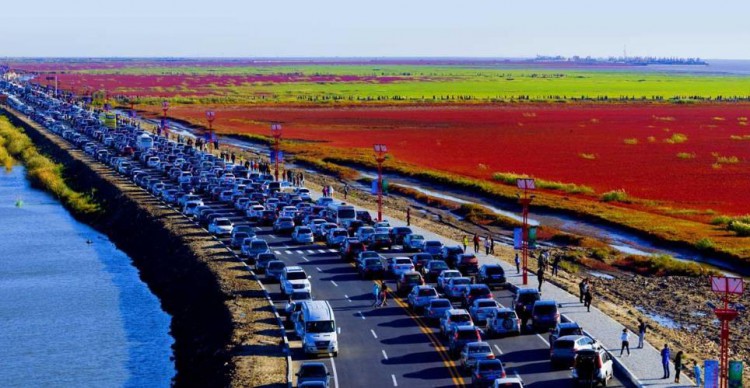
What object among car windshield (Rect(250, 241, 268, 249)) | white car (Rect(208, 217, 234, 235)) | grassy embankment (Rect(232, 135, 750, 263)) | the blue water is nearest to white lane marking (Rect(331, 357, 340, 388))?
the blue water

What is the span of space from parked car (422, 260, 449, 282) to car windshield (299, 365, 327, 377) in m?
21.3

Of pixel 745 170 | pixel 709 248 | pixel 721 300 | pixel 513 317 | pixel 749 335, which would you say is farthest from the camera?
pixel 745 170

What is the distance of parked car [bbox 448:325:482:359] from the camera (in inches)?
1587

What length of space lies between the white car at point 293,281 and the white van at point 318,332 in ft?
27.2

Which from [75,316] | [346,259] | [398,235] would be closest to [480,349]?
[346,259]

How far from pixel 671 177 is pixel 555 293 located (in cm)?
6284

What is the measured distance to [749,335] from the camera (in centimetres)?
4934

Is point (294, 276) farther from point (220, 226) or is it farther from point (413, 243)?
point (220, 226)

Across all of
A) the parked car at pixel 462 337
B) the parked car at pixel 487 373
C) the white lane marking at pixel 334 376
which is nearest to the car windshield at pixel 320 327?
the white lane marking at pixel 334 376

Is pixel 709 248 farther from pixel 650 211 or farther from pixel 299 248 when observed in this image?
pixel 299 248

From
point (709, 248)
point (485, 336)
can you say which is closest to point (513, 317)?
point (485, 336)

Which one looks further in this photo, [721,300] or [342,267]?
[342,267]

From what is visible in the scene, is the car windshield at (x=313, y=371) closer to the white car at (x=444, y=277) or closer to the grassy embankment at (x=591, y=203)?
the white car at (x=444, y=277)

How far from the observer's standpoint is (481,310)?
4538 cm
